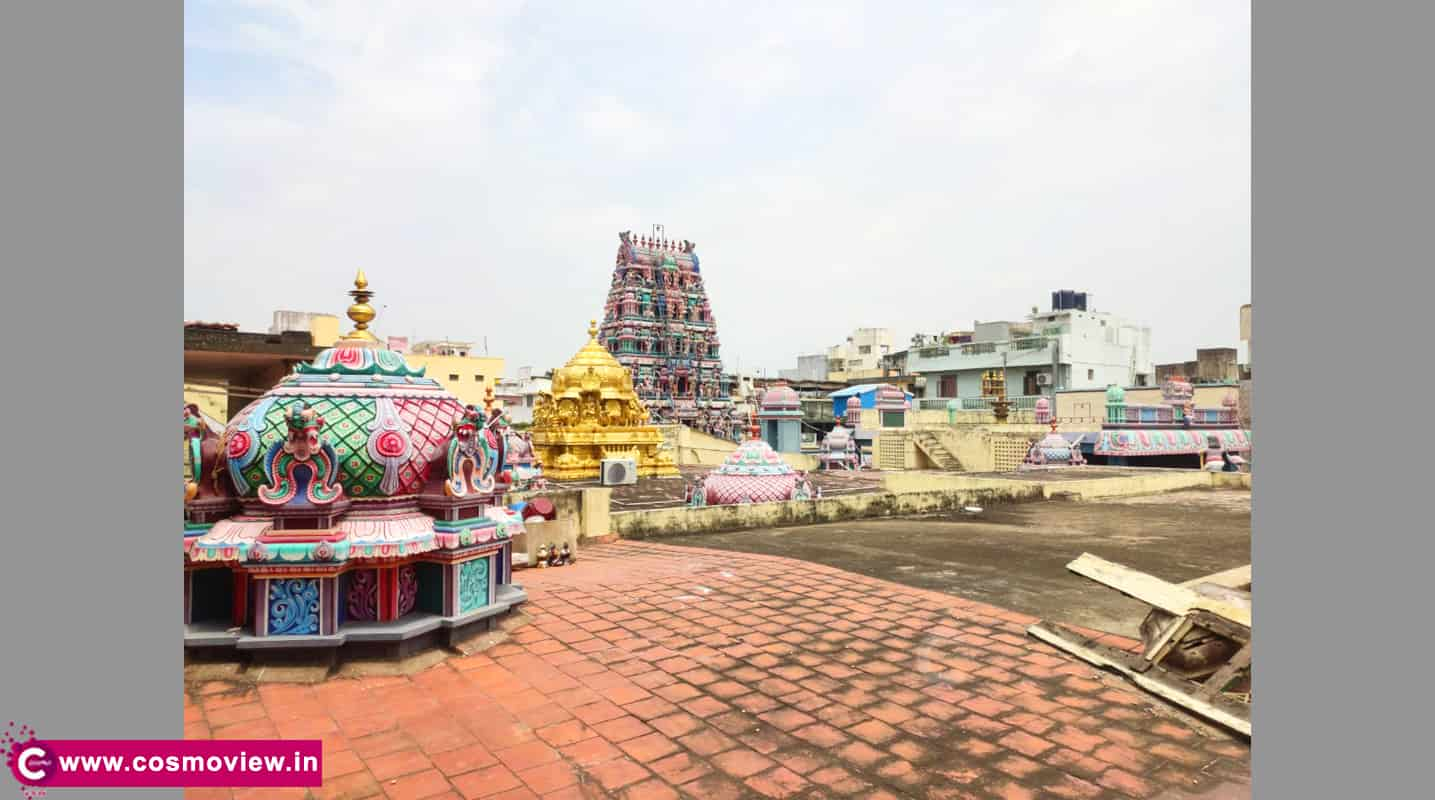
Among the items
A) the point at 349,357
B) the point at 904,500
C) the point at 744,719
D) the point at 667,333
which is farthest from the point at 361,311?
the point at 667,333

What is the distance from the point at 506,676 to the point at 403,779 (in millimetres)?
1352

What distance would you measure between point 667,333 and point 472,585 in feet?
94.4

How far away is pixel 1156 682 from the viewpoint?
458 centimetres

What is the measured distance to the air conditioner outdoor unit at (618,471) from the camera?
20.6m

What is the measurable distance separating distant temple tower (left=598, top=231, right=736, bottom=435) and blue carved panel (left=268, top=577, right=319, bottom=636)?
90.6 feet

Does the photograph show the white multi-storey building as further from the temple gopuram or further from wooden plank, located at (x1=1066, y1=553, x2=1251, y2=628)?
the temple gopuram

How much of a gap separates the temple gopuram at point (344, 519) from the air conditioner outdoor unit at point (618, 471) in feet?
47.7

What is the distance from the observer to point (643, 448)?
80.1 ft

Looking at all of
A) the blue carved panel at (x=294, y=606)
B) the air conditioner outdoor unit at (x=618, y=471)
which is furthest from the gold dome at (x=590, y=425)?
A: the blue carved panel at (x=294, y=606)

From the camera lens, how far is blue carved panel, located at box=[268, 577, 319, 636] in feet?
16.2

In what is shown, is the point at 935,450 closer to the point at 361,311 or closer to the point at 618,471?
the point at 618,471
